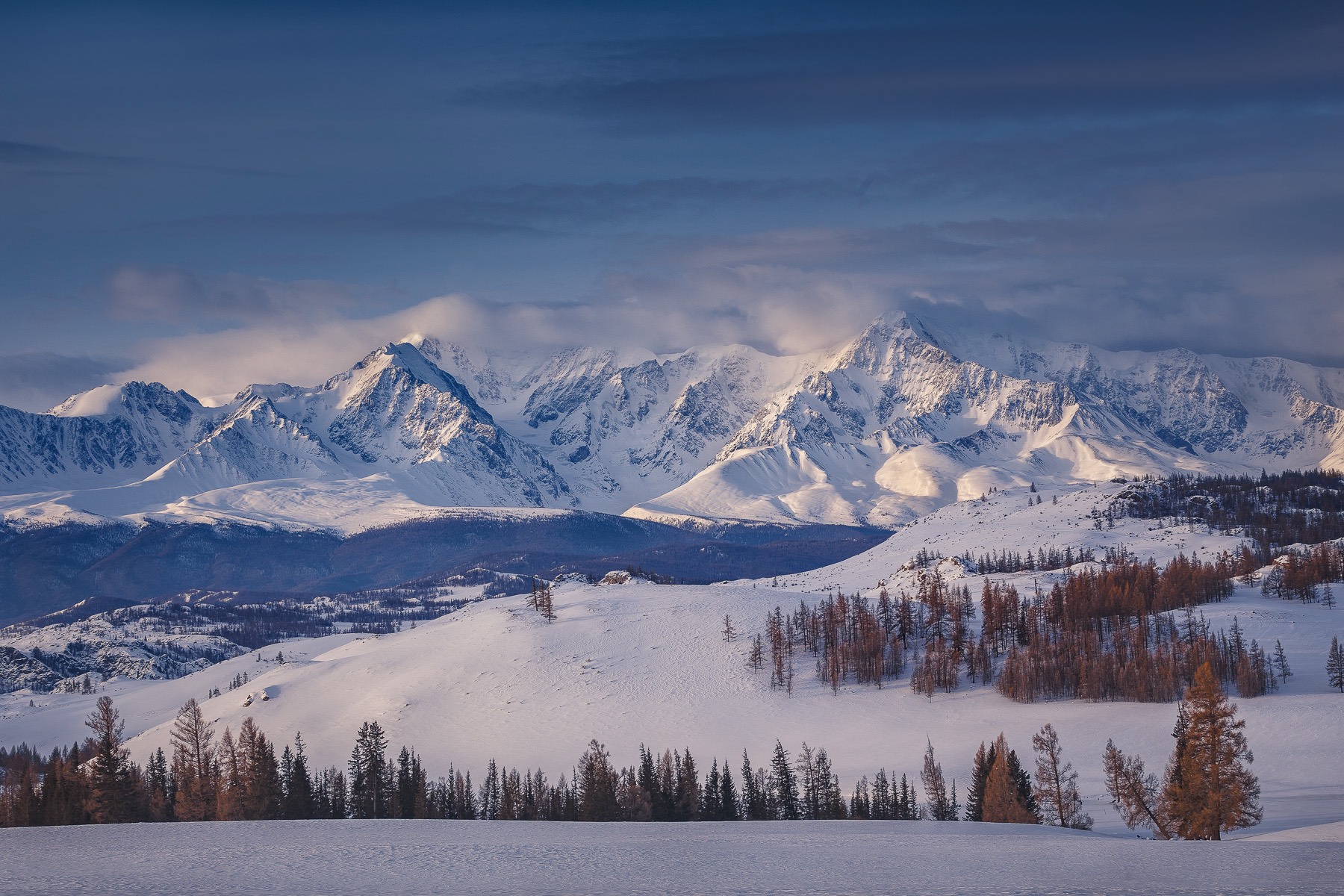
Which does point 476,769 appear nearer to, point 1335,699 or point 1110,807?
point 1110,807

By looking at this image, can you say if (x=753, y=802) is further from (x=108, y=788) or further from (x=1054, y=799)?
(x=108, y=788)

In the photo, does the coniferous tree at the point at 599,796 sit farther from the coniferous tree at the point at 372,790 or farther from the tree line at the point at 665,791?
the coniferous tree at the point at 372,790

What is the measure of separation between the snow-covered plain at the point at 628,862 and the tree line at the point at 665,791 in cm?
1423

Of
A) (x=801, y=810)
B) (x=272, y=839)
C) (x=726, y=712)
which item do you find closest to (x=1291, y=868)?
(x=272, y=839)

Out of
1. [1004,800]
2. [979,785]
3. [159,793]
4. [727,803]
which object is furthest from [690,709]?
[1004,800]

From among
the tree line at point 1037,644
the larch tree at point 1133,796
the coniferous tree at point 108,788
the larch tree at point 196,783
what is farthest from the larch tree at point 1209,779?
the tree line at point 1037,644

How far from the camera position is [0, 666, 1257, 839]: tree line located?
6800 cm

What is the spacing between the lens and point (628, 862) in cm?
4650

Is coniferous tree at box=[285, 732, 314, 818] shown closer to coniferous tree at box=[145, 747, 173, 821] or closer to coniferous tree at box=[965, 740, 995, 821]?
coniferous tree at box=[145, 747, 173, 821]

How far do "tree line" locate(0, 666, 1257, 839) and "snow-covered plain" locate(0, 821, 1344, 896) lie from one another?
14229 millimetres

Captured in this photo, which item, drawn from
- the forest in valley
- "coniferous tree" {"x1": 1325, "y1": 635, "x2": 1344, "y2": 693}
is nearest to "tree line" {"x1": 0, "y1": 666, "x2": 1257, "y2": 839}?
the forest in valley

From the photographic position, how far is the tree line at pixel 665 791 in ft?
223

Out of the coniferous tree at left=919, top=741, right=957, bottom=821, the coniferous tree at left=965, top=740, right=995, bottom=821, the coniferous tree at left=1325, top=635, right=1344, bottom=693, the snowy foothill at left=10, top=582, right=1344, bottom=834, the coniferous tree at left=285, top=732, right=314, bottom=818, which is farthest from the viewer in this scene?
the coniferous tree at left=1325, top=635, right=1344, bottom=693

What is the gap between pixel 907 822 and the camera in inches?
2628
